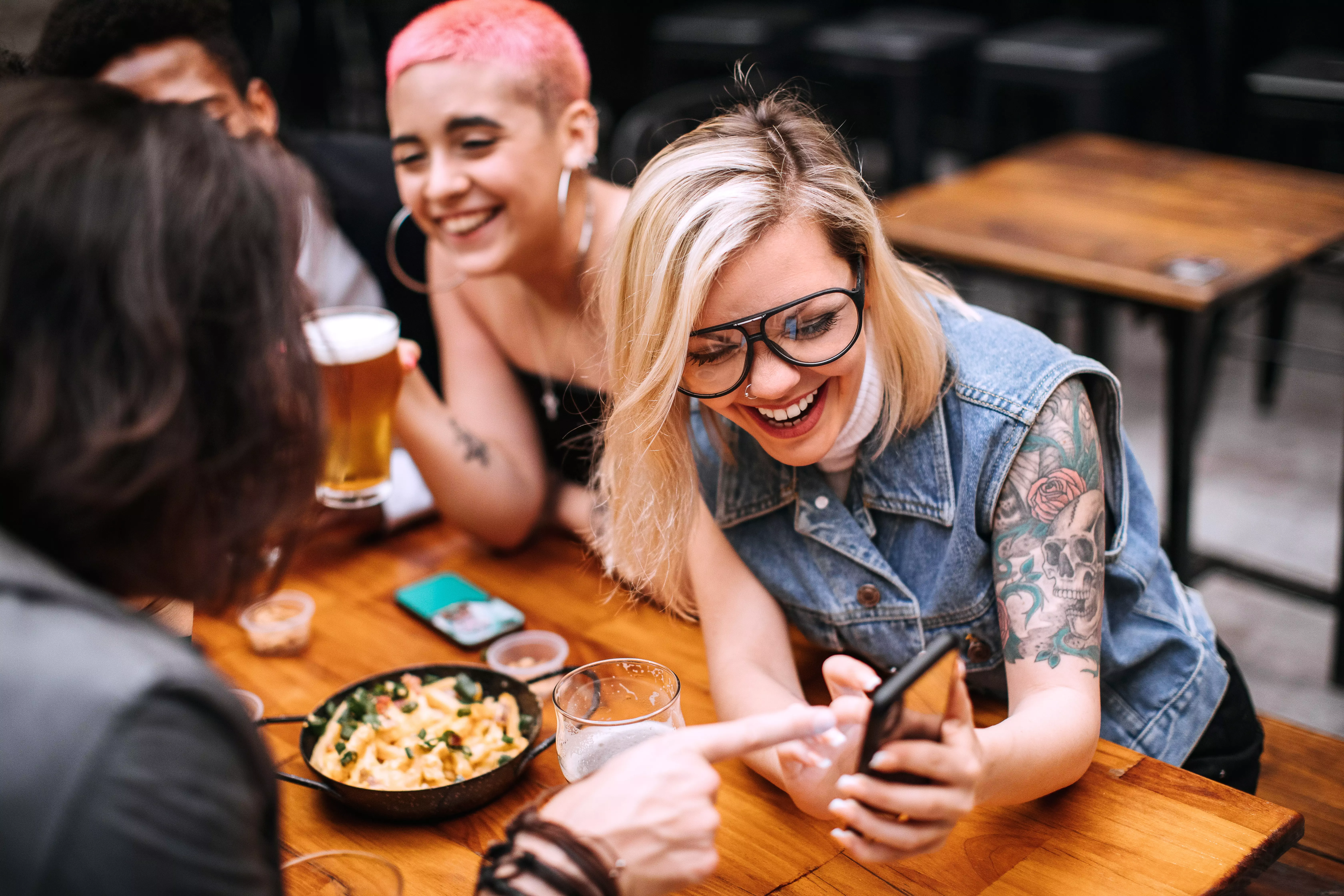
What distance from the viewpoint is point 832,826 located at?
1.22 m

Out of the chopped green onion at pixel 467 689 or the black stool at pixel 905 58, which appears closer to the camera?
the chopped green onion at pixel 467 689

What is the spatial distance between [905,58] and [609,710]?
13.2ft

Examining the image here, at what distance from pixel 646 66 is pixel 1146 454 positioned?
3805 mm

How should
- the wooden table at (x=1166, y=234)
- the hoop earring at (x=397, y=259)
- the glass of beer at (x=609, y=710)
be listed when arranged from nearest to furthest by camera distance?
1. the glass of beer at (x=609, y=710)
2. the hoop earring at (x=397, y=259)
3. the wooden table at (x=1166, y=234)

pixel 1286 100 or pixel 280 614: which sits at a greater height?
pixel 1286 100

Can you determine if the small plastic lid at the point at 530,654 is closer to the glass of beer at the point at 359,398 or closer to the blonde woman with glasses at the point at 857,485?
the blonde woman with glasses at the point at 857,485

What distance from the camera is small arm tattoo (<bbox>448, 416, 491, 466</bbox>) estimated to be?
196 cm

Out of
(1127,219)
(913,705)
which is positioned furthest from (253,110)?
(1127,219)

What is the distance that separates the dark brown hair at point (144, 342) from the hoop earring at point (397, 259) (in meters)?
1.17

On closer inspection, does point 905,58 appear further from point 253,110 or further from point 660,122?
point 253,110

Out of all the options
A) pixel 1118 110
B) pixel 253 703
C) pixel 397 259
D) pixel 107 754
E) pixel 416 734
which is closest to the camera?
pixel 107 754

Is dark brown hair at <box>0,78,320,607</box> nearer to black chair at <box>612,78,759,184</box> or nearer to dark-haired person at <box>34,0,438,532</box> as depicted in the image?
dark-haired person at <box>34,0,438,532</box>

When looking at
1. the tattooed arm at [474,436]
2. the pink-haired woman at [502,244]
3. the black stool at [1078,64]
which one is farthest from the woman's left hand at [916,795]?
the black stool at [1078,64]

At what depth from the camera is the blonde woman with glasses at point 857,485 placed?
1.25 m
